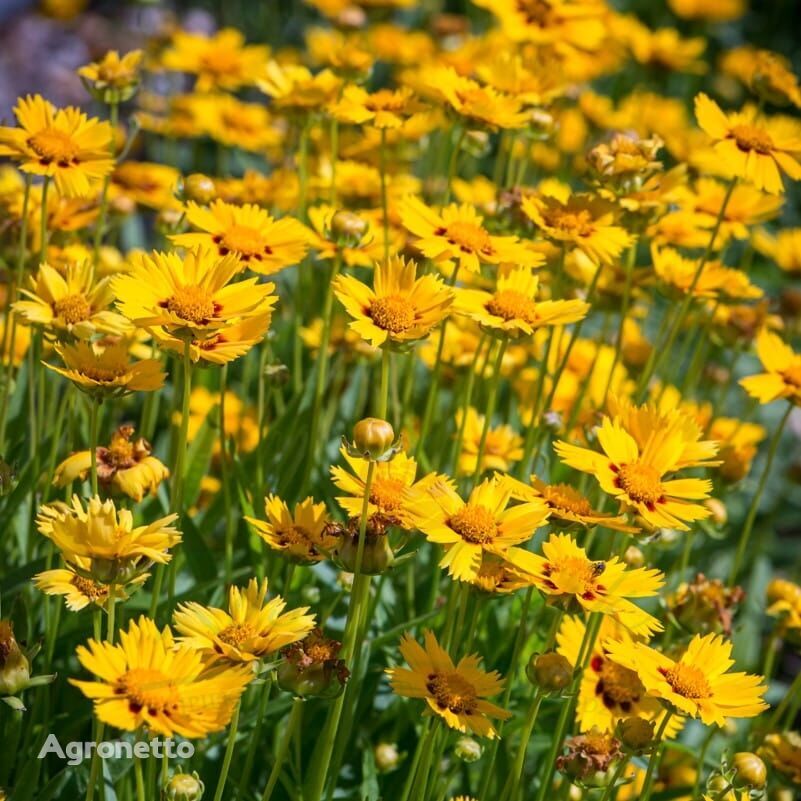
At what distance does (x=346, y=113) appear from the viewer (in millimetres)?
1442

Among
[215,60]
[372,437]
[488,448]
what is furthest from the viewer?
[215,60]

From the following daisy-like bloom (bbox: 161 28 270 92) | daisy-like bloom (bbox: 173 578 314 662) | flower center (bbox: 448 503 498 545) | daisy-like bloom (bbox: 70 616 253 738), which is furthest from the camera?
daisy-like bloom (bbox: 161 28 270 92)

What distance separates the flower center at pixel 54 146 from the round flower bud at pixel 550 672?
2.29ft

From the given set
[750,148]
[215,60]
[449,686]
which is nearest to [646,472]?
[449,686]

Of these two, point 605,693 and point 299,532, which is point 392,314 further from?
point 605,693

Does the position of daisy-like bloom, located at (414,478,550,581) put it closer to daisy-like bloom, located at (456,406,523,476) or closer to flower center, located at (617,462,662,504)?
flower center, located at (617,462,662,504)

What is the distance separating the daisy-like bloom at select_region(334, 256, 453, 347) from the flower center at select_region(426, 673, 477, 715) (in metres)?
0.28

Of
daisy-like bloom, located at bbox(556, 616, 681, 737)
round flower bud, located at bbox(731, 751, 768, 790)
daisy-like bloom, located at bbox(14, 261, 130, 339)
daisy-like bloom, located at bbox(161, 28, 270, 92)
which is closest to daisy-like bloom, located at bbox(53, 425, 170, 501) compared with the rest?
daisy-like bloom, located at bbox(14, 261, 130, 339)

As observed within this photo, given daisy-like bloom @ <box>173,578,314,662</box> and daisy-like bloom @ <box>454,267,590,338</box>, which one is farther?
daisy-like bloom @ <box>454,267,590,338</box>

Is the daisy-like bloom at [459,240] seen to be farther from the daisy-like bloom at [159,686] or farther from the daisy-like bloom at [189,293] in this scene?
the daisy-like bloom at [159,686]

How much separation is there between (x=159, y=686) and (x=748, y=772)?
549mm

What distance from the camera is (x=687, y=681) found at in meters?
1.02

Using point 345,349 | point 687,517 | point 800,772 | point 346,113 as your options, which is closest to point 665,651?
point 800,772

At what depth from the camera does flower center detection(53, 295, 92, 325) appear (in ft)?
3.72
